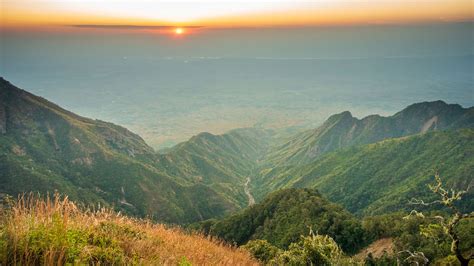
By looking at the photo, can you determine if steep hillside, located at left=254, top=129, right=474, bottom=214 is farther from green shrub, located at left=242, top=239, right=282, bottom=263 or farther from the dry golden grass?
the dry golden grass

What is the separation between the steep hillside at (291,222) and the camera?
6419 centimetres

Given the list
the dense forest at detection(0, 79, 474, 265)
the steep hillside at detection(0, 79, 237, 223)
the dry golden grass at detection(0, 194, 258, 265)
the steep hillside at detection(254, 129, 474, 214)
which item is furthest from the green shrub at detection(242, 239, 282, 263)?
the steep hillside at detection(254, 129, 474, 214)

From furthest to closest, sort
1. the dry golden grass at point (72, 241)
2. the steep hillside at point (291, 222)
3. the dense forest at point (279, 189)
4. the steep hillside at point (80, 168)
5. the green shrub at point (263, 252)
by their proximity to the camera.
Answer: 1. the steep hillside at point (80, 168)
2. the steep hillside at point (291, 222)
3. the dense forest at point (279, 189)
4. the green shrub at point (263, 252)
5. the dry golden grass at point (72, 241)

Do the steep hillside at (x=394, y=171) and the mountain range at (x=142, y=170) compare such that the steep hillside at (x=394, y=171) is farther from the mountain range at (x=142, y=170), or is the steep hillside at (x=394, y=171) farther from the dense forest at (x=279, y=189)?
the dense forest at (x=279, y=189)

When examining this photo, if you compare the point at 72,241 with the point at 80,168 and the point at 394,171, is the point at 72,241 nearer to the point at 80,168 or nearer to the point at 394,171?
the point at 80,168

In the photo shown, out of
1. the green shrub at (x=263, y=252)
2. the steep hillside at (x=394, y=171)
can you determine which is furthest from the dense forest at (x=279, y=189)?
the green shrub at (x=263, y=252)

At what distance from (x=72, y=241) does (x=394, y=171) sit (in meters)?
165

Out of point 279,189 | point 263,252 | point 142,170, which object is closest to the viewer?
point 263,252

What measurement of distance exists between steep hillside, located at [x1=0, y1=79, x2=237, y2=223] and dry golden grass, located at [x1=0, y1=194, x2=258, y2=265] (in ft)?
361

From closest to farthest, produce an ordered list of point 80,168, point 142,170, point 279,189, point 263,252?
point 263,252
point 279,189
point 80,168
point 142,170

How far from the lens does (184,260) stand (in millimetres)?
7648

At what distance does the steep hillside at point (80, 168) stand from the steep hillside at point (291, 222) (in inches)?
1646

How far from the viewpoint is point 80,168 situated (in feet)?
455

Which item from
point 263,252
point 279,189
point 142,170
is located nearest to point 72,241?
point 263,252
